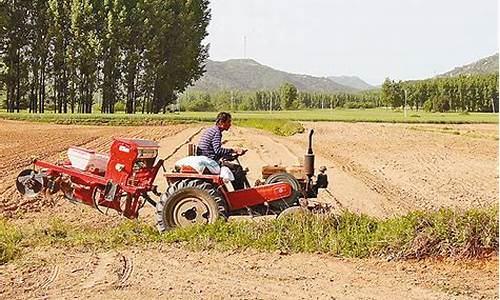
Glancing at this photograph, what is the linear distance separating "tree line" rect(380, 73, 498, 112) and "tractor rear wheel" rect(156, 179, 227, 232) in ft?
290

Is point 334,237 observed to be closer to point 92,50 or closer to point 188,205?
point 188,205

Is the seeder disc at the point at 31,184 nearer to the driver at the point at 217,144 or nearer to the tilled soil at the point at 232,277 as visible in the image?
the tilled soil at the point at 232,277

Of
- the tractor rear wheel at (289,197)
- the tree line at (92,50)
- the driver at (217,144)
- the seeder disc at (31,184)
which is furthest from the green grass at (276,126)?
the seeder disc at (31,184)

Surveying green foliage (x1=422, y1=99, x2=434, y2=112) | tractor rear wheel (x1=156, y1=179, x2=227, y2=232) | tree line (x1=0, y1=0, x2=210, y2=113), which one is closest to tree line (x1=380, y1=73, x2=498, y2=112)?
green foliage (x1=422, y1=99, x2=434, y2=112)

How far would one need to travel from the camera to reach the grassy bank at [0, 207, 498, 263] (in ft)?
20.9

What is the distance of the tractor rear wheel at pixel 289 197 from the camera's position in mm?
7977

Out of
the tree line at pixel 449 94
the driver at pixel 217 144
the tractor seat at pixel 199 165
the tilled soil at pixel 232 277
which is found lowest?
the tilled soil at pixel 232 277

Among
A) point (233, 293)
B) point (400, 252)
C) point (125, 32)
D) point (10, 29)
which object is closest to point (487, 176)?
point (400, 252)

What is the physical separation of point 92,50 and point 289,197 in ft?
130

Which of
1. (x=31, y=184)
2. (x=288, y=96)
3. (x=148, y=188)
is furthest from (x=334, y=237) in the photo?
(x=288, y=96)

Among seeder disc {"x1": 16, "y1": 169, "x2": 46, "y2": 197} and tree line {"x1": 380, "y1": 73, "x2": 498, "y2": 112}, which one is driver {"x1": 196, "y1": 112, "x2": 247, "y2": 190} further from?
tree line {"x1": 380, "y1": 73, "x2": 498, "y2": 112}

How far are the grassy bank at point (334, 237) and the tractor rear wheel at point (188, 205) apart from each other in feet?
1.14

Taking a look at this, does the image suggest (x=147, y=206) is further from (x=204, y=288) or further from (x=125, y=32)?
(x=125, y=32)

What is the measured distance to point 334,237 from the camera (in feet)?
22.0
